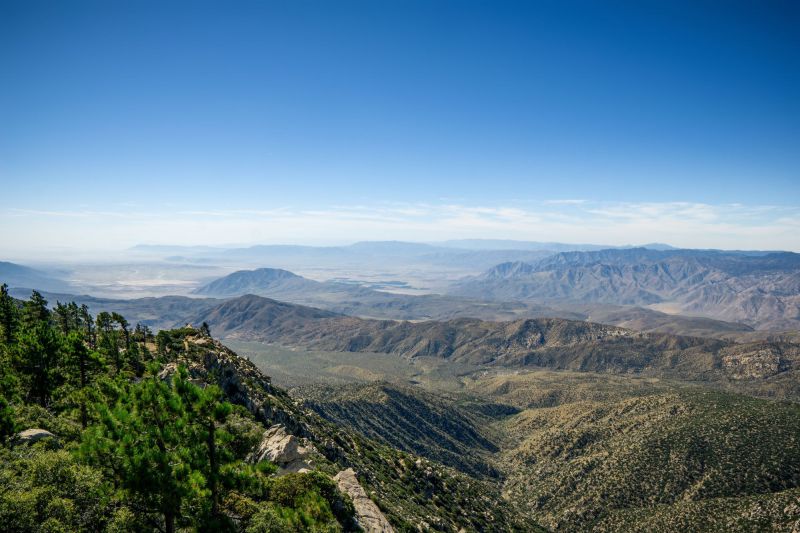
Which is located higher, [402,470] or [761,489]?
[402,470]

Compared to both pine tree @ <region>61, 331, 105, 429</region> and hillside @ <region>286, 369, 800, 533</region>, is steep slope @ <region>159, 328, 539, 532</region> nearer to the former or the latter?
pine tree @ <region>61, 331, 105, 429</region>

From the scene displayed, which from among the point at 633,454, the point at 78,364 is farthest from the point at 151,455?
the point at 633,454

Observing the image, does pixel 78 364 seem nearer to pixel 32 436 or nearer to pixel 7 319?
pixel 32 436

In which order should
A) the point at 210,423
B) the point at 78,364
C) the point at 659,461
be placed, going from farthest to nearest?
1. the point at 659,461
2. the point at 78,364
3. the point at 210,423

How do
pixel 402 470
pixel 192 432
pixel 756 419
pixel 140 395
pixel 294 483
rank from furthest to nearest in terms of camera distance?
pixel 756 419 < pixel 402 470 < pixel 294 483 < pixel 140 395 < pixel 192 432

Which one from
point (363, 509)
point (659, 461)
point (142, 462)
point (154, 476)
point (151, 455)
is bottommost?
point (659, 461)

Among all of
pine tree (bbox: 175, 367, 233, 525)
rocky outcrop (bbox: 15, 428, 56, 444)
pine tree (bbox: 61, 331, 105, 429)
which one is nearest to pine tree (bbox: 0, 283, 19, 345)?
pine tree (bbox: 61, 331, 105, 429)

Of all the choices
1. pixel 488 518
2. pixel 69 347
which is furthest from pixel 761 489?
pixel 69 347

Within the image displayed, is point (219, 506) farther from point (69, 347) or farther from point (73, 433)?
point (69, 347)
